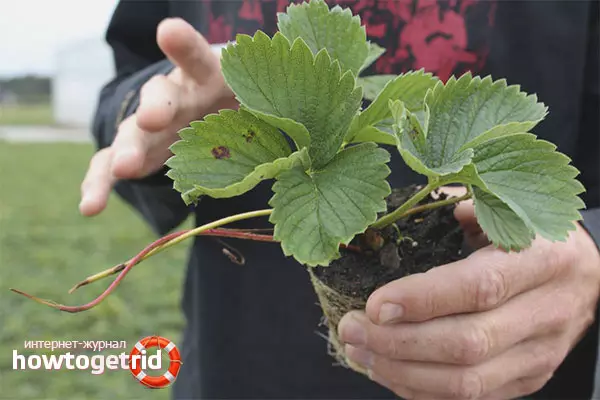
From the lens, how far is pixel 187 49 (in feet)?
1.46

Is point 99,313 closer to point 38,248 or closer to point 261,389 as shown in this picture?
point 38,248

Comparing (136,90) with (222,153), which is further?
(136,90)

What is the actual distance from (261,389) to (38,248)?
197cm

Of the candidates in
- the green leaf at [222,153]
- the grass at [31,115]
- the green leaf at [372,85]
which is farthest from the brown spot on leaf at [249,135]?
the grass at [31,115]

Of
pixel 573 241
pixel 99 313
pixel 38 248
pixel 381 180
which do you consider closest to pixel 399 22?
pixel 573 241

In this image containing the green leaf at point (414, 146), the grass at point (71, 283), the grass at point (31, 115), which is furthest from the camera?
the grass at point (31, 115)

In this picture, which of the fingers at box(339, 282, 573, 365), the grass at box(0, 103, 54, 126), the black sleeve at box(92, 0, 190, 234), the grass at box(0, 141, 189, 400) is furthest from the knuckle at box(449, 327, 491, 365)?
A: the grass at box(0, 103, 54, 126)

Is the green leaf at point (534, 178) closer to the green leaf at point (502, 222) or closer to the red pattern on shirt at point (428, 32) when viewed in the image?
the green leaf at point (502, 222)

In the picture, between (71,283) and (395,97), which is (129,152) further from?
(71,283)

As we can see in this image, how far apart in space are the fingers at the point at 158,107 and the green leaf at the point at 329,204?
0.17m

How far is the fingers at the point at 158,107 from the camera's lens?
1.41ft

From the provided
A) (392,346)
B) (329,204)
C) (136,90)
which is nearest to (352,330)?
(392,346)

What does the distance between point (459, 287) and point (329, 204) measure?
13 centimetres

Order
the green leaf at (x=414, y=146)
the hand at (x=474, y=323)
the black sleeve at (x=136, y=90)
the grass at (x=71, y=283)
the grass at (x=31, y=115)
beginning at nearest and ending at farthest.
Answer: the green leaf at (x=414, y=146)
the hand at (x=474, y=323)
the black sleeve at (x=136, y=90)
the grass at (x=71, y=283)
the grass at (x=31, y=115)
